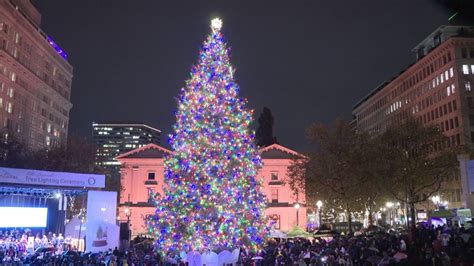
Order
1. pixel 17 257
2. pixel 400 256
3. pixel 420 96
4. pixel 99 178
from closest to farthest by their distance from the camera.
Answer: pixel 400 256 < pixel 17 257 < pixel 99 178 < pixel 420 96

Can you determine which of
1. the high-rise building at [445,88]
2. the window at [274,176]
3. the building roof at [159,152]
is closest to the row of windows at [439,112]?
the high-rise building at [445,88]

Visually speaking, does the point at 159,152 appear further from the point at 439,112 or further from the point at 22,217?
the point at 439,112

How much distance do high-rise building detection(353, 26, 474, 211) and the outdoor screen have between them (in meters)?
49.5

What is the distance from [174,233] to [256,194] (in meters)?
4.23

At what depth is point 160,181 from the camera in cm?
7025

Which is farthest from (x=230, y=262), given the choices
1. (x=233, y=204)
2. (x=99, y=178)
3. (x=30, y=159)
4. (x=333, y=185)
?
(x=30, y=159)

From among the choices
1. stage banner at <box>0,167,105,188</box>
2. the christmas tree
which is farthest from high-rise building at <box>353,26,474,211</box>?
the christmas tree

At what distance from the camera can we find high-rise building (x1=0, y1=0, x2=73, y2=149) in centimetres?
7556

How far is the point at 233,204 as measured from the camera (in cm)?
2030

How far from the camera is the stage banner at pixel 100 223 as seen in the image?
3111 cm

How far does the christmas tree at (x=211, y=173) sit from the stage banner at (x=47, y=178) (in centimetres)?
1488

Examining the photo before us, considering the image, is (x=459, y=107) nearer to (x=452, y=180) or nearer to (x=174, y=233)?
(x=452, y=180)

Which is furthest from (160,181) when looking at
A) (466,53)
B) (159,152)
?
(466,53)

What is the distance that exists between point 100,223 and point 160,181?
38862 millimetres
